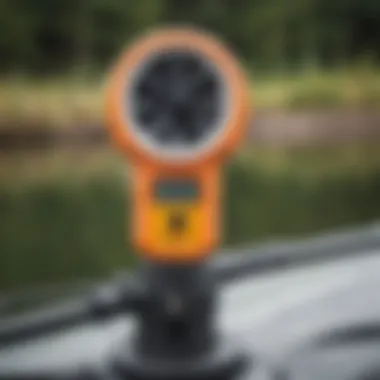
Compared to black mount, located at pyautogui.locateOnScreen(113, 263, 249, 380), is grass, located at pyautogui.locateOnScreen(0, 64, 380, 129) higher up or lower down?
higher up

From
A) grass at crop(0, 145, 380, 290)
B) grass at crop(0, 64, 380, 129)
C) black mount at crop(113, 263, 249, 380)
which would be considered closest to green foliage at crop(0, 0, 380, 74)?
grass at crop(0, 64, 380, 129)

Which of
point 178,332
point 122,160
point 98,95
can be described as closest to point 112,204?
point 122,160

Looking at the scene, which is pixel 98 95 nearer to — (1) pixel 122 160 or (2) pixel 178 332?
(1) pixel 122 160

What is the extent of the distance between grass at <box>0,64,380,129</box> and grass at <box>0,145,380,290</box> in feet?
2.63

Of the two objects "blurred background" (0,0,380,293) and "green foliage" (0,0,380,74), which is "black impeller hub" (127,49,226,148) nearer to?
"blurred background" (0,0,380,293)

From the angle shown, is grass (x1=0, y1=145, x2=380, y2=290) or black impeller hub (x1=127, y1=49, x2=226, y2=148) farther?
grass (x1=0, y1=145, x2=380, y2=290)

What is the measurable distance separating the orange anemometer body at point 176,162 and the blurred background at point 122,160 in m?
0.48

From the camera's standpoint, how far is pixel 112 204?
25.7ft

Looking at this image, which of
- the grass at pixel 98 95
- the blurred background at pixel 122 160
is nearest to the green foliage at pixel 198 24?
the blurred background at pixel 122 160

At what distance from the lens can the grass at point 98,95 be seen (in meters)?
12.5

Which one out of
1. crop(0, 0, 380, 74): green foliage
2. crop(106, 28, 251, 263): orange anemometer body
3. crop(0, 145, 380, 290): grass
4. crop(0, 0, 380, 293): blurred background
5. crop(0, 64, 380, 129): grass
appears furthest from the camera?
crop(0, 0, 380, 74): green foliage

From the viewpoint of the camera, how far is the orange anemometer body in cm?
84

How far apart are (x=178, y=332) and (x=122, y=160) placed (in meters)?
A: 3.51

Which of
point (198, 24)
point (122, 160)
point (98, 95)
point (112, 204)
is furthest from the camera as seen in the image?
point (198, 24)
